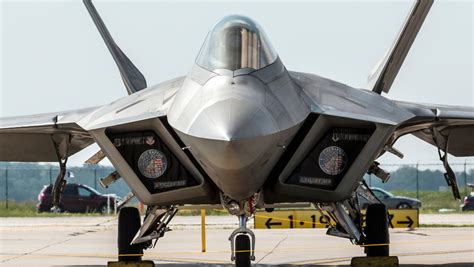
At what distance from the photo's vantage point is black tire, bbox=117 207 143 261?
36.2 feet

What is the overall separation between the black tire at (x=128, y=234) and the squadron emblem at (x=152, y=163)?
1.78 meters

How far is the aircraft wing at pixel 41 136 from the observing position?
11039 mm

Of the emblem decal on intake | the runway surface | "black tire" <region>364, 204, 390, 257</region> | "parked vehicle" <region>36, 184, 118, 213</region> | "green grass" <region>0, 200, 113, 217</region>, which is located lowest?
"black tire" <region>364, 204, 390, 257</region>

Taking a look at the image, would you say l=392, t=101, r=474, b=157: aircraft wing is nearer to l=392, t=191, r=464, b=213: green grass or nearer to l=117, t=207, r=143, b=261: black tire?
l=117, t=207, r=143, b=261: black tire

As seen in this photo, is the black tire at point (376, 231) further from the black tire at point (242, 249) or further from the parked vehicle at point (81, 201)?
the parked vehicle at point (81, 201)

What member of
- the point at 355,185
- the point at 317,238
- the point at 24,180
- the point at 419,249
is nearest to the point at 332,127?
the point at 355,185

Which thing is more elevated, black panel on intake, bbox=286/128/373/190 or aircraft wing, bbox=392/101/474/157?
aircraft wing, bbox=392/101/474/157

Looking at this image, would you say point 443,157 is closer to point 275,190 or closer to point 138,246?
point 275,190

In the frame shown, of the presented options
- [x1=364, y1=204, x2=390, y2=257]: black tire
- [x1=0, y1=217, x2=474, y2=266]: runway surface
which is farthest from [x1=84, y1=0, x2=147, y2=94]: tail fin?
[x1=364, y1=204, x2=390, y2=257]: black tire

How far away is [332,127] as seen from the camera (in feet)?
31.1

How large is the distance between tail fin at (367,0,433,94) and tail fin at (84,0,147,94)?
2857 millimetres

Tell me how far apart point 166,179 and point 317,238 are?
845 centimetres

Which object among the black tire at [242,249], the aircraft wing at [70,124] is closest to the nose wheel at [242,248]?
the black tire at [242,249]

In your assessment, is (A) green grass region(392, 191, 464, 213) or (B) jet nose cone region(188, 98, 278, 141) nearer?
(B) jet nose cone region(188, 98, 278, 141)
